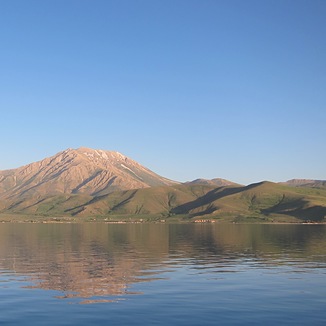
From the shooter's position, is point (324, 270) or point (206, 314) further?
point (324, 270)

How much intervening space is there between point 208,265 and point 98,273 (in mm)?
Answer: 20969

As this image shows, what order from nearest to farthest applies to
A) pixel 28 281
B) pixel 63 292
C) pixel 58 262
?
1. pixel 63 292
2. pixel 28 281
3. pixel 58 262

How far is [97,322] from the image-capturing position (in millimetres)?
38656

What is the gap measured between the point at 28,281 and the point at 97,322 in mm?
26106

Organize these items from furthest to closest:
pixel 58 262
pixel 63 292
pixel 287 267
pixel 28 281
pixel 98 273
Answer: pixel 58 262
pixel 287 267
pixel 98 273
pixel 28 281
pixel 63 292

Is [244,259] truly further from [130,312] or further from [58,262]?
[130,312]

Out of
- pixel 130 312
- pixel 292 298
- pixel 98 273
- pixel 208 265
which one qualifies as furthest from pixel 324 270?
pixel 130 312

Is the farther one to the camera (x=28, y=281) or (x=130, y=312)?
(x=28, y=281)

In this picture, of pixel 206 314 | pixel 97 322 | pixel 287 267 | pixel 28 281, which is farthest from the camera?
pixel 287 267

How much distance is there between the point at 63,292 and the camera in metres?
52.7

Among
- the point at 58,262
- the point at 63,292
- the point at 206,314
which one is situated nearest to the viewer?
the point at 206,314

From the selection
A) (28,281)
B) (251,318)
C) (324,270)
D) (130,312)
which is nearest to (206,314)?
(251,318)

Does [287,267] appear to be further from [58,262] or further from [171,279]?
[58,262]

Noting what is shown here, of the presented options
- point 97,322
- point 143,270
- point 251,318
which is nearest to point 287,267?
point 143,270
